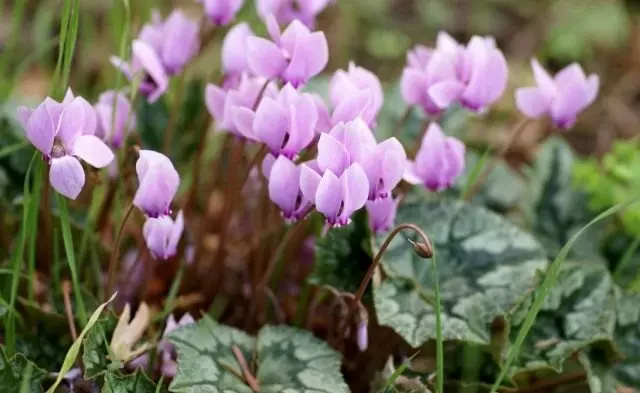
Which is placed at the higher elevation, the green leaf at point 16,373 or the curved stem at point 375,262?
the curved stem at point 375,262

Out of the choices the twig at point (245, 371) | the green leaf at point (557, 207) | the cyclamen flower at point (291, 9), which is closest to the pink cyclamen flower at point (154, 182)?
the twig at point (245, 371)

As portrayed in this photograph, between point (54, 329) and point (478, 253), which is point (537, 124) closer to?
point (478, 253)

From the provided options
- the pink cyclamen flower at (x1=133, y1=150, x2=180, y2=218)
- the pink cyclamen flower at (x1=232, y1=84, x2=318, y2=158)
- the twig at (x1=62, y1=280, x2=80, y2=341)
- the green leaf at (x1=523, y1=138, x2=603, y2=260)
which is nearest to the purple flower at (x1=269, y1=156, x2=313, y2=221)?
the pink cyclamen flower at (x1=232, y1=84, x2=318, y2=158)

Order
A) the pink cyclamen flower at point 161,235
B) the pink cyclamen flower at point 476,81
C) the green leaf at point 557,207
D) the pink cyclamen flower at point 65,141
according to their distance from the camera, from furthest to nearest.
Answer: the green leaf at point 557,207 < the pink cyclamen flower at point 476,81 < the pink cyclamen flower at point 161,235 < the pink cyclamen flower at point 65,141

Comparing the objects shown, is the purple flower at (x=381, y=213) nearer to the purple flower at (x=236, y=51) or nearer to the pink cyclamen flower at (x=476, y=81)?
the pink cyclamen flower at (x=476, y=81)

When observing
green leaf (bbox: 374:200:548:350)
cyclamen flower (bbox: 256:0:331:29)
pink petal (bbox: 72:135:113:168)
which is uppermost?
cyclamen flower (bbox: 256:0:331:29)

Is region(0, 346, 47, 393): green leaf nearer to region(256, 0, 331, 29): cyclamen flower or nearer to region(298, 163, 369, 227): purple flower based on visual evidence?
region(298, 163, 369, 227): purple flower
